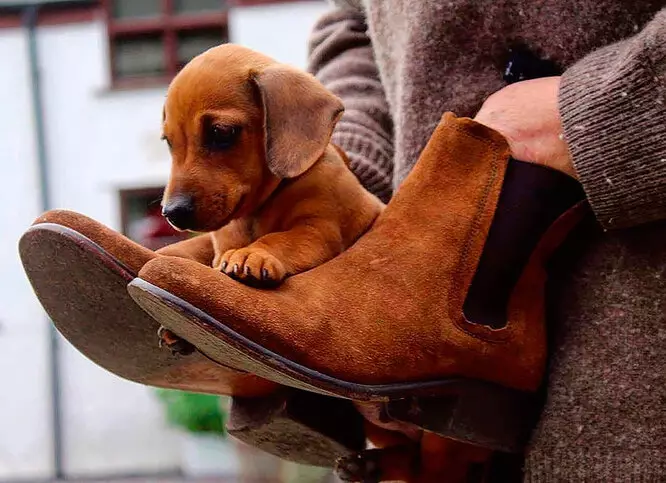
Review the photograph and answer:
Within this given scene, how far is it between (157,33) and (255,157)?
495 centimetres

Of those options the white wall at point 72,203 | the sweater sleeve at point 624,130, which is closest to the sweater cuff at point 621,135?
the sweater sleeve at point 624,130

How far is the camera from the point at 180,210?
68 centimetres

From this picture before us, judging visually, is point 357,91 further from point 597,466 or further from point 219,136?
point 597,466

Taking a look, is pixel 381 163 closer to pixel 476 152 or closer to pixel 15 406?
pixel 476 152

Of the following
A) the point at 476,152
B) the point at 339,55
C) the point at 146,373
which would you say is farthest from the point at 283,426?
the point at 339,55

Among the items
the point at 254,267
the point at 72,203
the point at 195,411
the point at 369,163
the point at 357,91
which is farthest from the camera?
the point at 72,203

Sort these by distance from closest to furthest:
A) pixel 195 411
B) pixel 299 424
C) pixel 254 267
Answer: pixel 254 267, pixel 299 424, pixel 195 411

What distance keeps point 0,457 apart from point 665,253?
5.37m

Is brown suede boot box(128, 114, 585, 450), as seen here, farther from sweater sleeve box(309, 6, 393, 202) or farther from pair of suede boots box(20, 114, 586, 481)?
sweater sleeve box(309, 6, 393, 202)

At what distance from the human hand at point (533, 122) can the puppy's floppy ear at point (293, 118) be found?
127mm

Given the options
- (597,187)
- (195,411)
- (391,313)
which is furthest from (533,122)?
(195,411)

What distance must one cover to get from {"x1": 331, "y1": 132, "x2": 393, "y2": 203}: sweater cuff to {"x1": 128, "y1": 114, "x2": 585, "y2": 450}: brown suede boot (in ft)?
0.70

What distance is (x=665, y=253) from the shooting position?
696mm

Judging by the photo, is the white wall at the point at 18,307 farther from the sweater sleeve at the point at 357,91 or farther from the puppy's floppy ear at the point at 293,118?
the puppy's floppy ear at the point at 293,118
